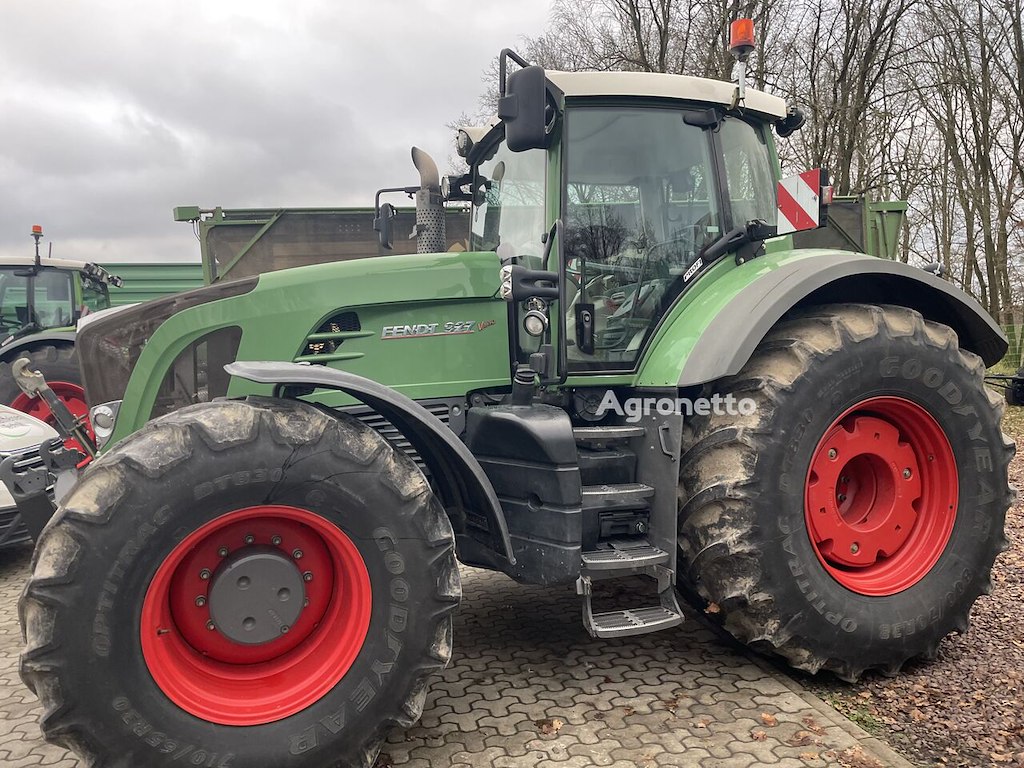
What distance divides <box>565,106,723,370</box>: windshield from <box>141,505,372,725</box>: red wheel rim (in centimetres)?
137

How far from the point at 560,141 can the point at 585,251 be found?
48 centimetres

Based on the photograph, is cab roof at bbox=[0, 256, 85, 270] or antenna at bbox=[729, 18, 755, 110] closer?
antenna at bbox=[729, 18, 755, 110]

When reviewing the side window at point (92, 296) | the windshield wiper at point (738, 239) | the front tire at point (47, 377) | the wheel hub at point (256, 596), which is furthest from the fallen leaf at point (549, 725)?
the side window at point (92, 296)

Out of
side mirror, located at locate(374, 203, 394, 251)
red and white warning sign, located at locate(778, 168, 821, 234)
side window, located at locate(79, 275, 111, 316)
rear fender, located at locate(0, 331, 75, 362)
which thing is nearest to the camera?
red and white warning sign, located at locate(778, 168, 821, 234)

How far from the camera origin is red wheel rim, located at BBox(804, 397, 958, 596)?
3.20 metres

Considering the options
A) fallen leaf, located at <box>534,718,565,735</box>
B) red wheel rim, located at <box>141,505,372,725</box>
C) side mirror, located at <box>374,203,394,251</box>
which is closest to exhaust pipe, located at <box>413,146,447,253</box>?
side mirror, located at <box>374,203,394,251</box>

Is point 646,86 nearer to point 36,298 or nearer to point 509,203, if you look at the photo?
point 509,203

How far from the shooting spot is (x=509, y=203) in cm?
363

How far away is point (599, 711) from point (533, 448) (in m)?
1.05

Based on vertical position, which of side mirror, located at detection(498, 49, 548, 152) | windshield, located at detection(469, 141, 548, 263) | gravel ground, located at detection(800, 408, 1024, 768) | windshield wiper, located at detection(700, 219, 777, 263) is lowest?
gravel ground, located at detection(800, 408, 1024, 768)

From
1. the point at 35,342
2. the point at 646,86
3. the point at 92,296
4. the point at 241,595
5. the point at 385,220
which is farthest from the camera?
the point at 92,296

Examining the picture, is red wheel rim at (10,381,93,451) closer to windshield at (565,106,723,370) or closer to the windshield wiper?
windshield at (565,106,723,370)

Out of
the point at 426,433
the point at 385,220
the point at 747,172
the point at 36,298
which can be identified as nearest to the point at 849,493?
the point at 747,172

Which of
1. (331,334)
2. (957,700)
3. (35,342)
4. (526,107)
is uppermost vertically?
(526,107)
